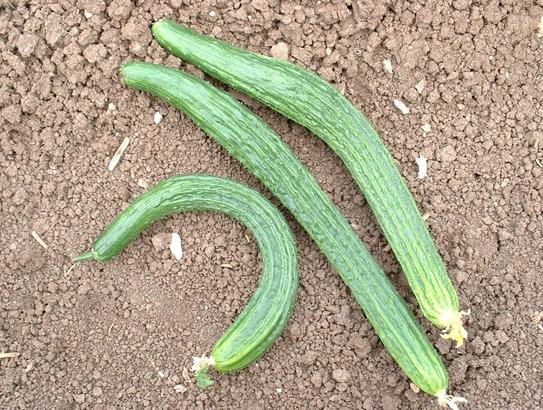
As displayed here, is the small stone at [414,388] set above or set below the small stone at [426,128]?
below

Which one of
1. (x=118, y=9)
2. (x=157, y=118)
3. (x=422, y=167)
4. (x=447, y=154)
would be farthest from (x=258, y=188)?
(x=118, y=9)

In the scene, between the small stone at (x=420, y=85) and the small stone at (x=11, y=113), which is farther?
the small stone at (x=420, y=85)

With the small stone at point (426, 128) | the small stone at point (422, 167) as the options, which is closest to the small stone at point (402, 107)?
the small stone at point (426, 128)

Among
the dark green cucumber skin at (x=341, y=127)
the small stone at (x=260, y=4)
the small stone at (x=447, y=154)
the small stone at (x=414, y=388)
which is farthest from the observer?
the small stone at (x=447, y=154)

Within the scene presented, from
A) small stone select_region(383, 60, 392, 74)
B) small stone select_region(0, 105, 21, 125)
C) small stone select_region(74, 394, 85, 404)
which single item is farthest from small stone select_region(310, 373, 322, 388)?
small stone select_region(0, 105, 21, 125)

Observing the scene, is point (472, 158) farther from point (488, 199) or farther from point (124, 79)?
point (124, 79)

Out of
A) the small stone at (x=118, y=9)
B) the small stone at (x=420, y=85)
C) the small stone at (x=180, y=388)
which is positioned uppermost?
the small stone at (x=118, y=9)

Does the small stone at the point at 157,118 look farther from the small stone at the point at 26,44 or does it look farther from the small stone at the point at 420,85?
the small stone at the point at 420,85

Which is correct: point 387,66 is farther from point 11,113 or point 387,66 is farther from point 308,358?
point 11,113
